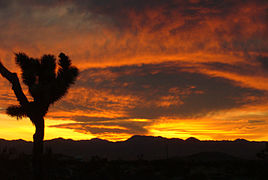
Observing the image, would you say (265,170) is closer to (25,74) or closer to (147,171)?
(147,171)

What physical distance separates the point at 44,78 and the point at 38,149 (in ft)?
13.0

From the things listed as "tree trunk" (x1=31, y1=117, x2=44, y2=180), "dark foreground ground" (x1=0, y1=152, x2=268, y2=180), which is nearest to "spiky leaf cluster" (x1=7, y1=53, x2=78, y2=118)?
"tree trunk" (x1=31, y1=117, x2=44, y2=180)

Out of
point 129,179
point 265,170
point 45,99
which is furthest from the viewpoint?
point 129,179

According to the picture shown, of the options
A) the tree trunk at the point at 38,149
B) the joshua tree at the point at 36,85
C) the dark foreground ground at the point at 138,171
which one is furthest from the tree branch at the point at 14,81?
the dark foreground ground at the point at 138,171

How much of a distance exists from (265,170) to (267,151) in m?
8.88

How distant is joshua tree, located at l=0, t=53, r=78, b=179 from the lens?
634 inches

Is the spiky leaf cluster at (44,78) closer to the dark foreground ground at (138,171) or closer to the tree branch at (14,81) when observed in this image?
the tree branch at (14,81)

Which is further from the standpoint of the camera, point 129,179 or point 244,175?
point 129,179

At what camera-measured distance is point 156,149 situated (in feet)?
649

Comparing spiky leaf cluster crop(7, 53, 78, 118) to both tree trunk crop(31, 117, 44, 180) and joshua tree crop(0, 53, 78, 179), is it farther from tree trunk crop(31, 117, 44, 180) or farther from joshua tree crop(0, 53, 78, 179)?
tree trunk crop(31, 117, 44, 180)

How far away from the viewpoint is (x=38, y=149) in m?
16.5

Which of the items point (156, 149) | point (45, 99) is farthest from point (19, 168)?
point (156, 149)

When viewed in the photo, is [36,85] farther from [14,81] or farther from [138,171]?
[138,171]

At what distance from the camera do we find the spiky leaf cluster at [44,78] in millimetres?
16297
